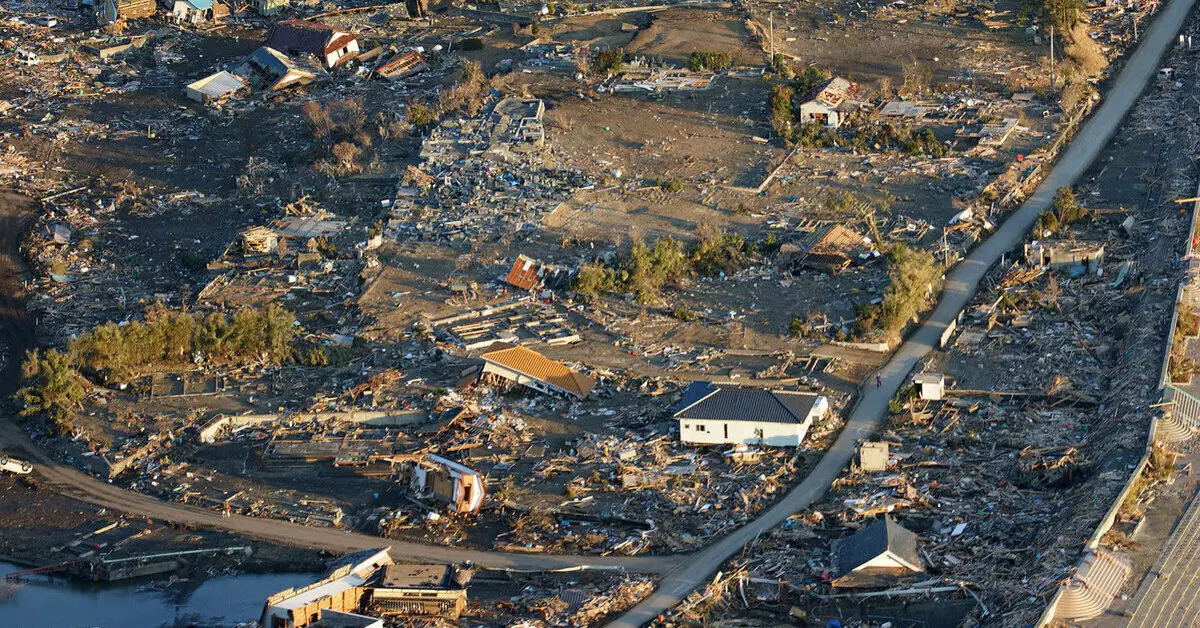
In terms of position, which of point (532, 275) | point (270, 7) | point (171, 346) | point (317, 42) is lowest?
point (270, 7)

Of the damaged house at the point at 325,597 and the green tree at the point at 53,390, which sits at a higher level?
the damaged house at the point at 325,597

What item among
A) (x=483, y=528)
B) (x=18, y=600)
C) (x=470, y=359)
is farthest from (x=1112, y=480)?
(x=18, y=600)

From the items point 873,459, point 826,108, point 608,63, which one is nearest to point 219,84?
point 608,63

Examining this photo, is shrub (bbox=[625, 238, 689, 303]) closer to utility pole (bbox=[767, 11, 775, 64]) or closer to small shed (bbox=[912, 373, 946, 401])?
small shed (bbox=[912, 373, 946, 401])

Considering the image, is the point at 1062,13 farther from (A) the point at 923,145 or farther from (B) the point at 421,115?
(B) the point at 421,115

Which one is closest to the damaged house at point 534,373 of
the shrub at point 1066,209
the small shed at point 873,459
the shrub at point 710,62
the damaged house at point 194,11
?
the small shed at point 873,459

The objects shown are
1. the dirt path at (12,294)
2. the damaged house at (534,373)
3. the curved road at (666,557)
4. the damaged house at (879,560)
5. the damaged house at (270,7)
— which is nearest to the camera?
the damaged house at (879,560)

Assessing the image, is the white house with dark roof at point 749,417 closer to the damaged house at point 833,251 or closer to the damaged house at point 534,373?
the damaged house at point 534,373

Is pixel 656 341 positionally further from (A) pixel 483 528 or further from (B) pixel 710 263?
(A) pixel 483 528
